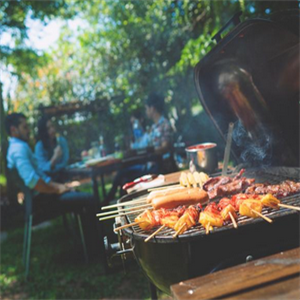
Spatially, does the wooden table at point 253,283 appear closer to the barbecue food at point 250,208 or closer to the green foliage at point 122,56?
the barbecue food at point 250,208

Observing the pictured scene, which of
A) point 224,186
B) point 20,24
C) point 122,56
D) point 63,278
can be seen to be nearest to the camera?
point 224,186

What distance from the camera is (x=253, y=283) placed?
1135mm

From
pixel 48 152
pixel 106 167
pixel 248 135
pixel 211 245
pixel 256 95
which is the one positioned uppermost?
pixel 256 95

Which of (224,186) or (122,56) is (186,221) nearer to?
(224,186)

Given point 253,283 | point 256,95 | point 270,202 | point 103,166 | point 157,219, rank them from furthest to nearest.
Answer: point 103,166, point 256,95, point 157,219, point 270,202, point 253,283

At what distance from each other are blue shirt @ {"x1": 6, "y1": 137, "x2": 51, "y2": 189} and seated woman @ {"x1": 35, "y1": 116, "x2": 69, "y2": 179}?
1090 millimetres

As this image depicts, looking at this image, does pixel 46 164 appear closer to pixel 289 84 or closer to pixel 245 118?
pixel 245 118

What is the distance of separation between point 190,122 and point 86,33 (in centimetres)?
557

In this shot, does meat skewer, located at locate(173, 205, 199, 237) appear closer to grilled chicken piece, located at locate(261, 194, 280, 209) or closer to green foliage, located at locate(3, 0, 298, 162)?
grilled chicken piece, located at locate(261, 194, 280, 209)

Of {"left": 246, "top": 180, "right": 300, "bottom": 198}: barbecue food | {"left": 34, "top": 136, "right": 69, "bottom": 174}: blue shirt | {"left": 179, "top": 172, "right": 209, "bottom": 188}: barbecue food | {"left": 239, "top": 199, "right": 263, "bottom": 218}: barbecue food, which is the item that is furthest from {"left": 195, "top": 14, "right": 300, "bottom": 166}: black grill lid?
{"left": 34, "top": 136, "right": 69, "bottom": 174}: blue shirt

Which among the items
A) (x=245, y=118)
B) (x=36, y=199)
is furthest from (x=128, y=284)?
(x=245, y=118)

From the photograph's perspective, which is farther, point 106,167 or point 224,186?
point 106,167

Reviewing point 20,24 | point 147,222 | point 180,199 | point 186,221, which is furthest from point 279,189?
point 20,24

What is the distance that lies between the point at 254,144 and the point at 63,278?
3402 mm
